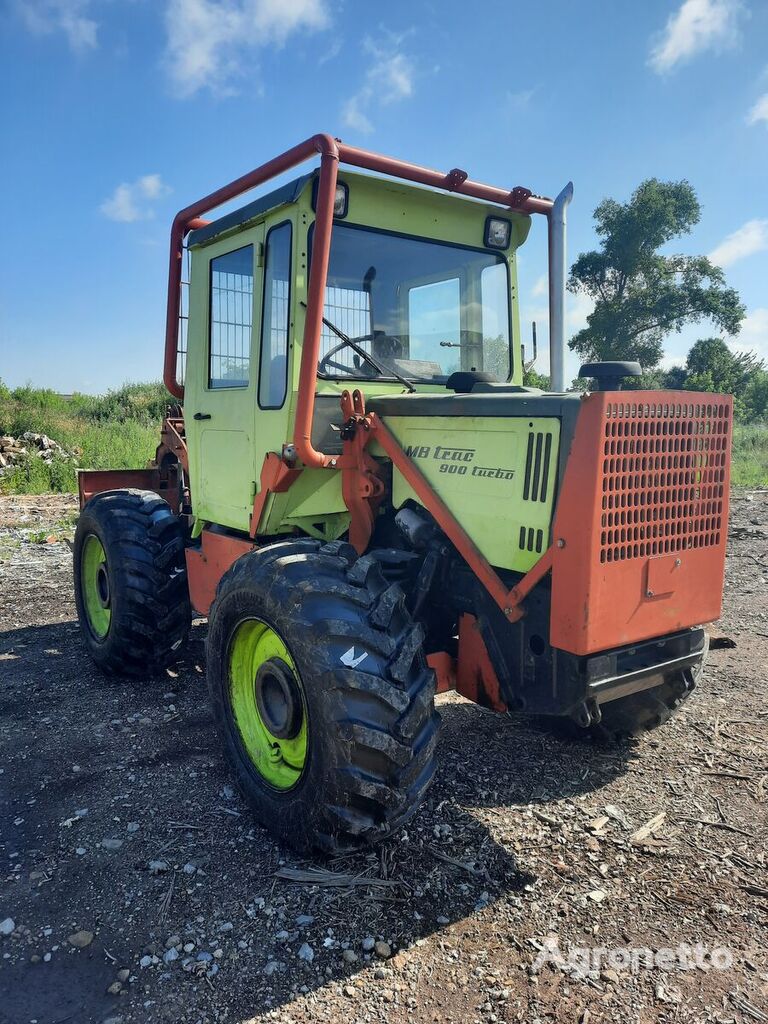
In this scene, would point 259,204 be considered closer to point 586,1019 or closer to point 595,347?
point 586,1019

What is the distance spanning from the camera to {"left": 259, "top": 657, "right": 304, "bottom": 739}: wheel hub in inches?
124

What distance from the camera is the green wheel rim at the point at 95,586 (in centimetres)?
552

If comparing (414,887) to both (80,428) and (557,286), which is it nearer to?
(557,286)

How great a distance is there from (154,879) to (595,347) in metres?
27.8

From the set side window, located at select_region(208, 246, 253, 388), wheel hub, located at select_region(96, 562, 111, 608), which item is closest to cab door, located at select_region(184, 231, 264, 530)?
side window, located at select_region(208, 246, 253, 388)

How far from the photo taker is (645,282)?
28.2 meters

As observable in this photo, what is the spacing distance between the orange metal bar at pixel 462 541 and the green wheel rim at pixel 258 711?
34.9 inches

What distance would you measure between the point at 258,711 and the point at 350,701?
2.72 ft

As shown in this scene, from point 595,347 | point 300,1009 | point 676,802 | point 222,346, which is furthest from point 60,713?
point 595,347

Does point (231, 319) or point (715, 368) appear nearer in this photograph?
point (231, 319)

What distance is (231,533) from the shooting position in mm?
4707

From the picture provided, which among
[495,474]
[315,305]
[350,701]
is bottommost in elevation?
[350,701]

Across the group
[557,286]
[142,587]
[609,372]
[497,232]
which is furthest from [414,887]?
[497,232]

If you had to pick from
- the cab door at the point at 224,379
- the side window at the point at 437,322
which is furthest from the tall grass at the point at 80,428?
the side window at the point at 437,322
